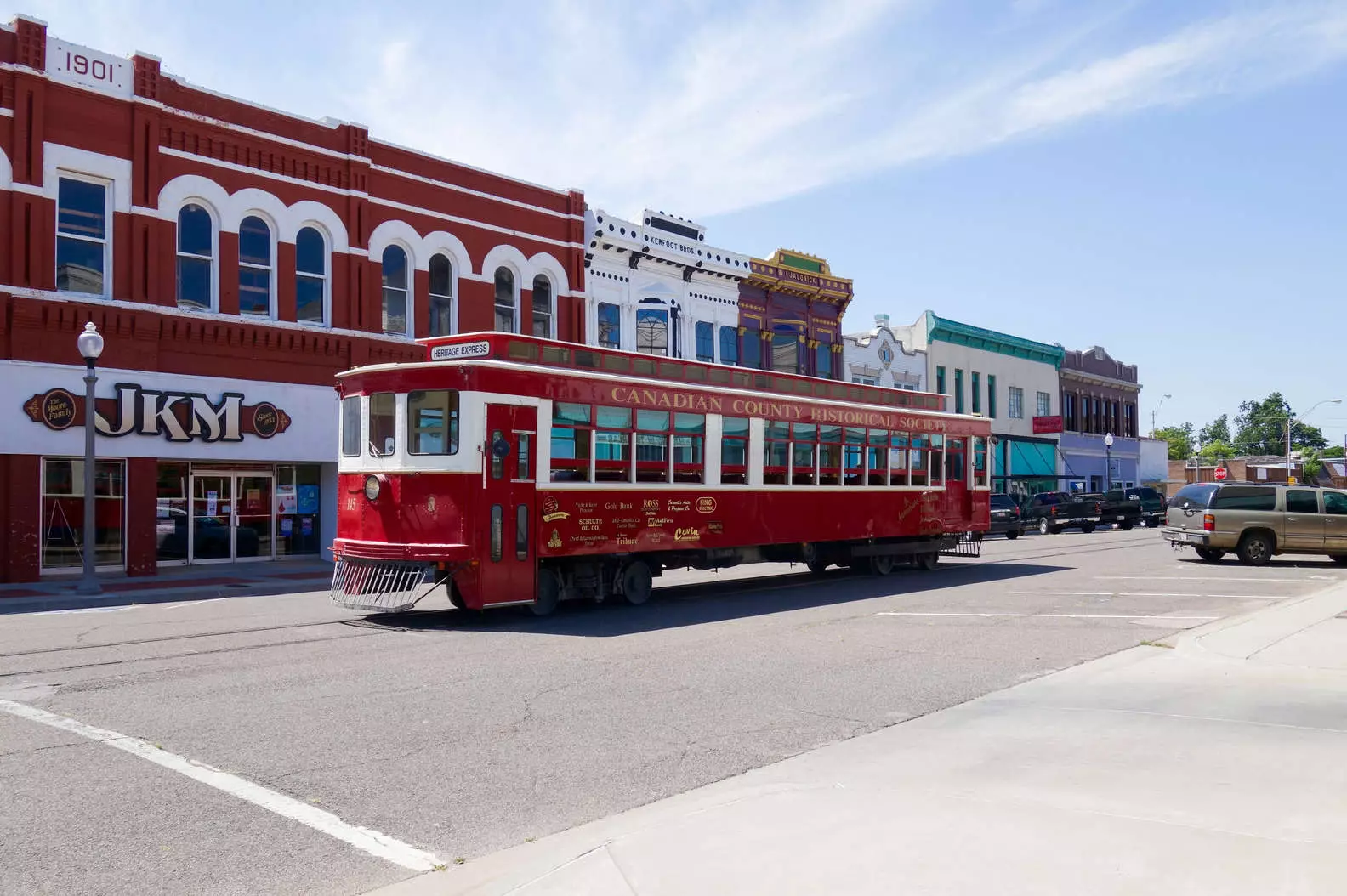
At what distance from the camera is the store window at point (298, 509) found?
2419 cm

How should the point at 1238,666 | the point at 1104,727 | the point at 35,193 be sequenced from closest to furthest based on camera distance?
the point at 1104,727, the point at 1238,666, the point at 35,193

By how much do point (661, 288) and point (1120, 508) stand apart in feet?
75.8

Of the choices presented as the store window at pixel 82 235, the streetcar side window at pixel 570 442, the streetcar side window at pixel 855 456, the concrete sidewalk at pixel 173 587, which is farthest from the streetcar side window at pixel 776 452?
the store window at pixel 82 235

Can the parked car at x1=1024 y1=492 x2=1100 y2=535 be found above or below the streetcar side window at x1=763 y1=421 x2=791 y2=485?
below

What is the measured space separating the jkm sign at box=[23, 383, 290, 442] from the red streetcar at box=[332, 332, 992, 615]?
8036 millimetres

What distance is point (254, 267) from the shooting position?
23.4 metres

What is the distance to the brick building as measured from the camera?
19.9 m

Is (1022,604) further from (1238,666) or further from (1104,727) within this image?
(1104,727)

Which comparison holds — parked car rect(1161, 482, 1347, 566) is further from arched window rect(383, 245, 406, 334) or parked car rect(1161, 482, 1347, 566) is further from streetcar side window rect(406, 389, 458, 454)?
arched window rect(383, 245, 406, 334)

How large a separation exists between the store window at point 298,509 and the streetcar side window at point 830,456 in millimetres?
12633

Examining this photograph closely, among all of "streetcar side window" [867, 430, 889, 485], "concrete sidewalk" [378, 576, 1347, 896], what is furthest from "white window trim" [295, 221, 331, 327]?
"concrete sidewalk" [378, 576, 1347, 896]

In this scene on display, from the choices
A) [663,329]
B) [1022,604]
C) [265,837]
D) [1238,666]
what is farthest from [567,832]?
[663,329]

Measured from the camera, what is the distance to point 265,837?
17.8 feet

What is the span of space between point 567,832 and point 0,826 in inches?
117
